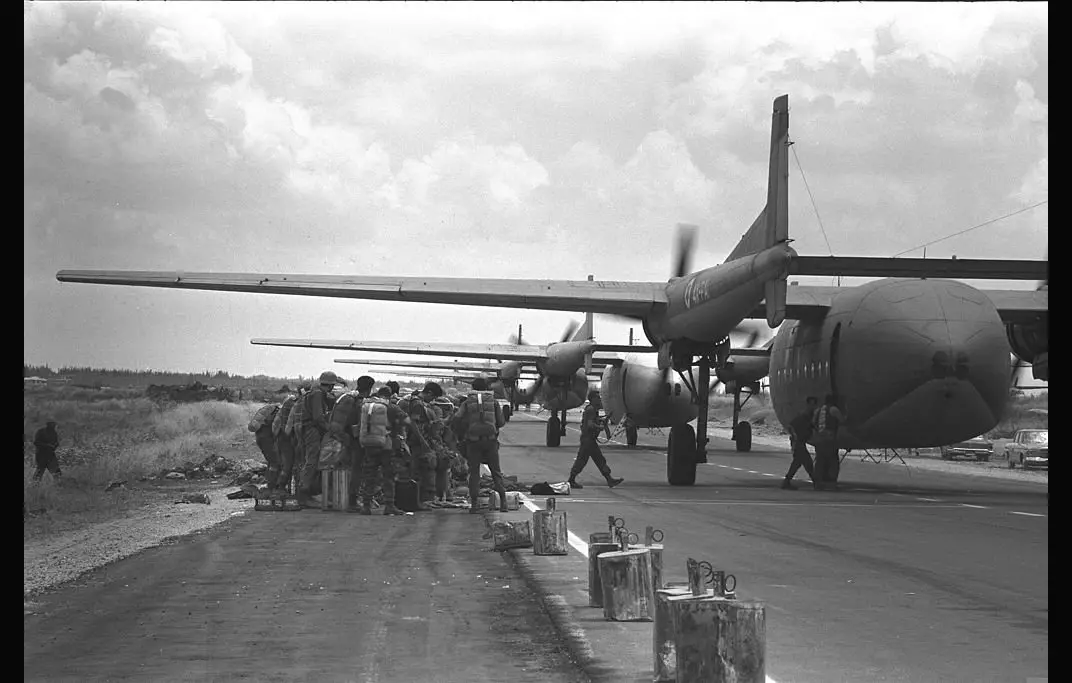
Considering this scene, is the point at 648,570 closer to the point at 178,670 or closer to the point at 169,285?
the point at 178,670

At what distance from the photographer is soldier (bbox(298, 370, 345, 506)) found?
1994cm

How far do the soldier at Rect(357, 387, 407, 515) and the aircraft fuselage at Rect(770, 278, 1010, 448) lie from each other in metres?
8.84

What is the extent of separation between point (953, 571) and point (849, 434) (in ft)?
36.6

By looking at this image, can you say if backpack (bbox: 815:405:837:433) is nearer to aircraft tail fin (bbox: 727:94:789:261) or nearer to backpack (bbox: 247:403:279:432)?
aircraft tail fin (bbox: 727:94:789:261)

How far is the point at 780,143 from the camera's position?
22.2m

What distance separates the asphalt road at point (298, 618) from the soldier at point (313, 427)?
503 cm

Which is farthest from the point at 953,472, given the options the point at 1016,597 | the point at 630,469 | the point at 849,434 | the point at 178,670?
the point at 178,670

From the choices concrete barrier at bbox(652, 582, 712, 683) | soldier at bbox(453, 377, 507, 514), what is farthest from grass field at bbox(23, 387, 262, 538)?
soldier at bbox(453, 377, 507, 514)

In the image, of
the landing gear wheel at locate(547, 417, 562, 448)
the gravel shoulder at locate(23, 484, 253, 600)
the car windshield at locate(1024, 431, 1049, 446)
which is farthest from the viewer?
the landing gear wheel at locate(547, 417, 562, 448)

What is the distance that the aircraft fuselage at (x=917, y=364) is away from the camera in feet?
71.5

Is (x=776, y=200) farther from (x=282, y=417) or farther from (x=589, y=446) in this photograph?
(x=282, y=417)

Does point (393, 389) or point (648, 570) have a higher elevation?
point (393, 389)

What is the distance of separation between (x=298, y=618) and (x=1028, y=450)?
102ft

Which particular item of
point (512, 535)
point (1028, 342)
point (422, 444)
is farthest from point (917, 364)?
point (512, 535)
